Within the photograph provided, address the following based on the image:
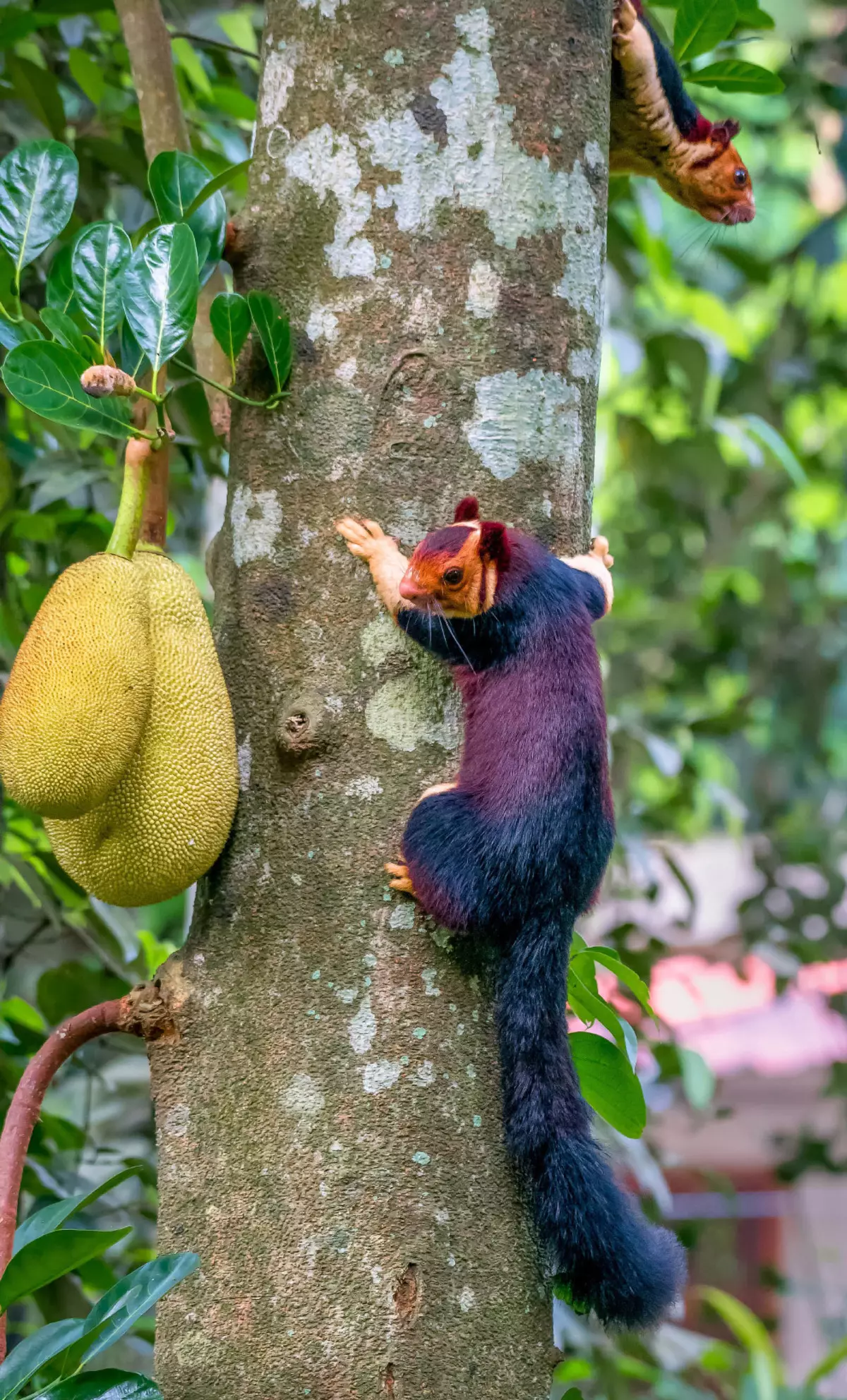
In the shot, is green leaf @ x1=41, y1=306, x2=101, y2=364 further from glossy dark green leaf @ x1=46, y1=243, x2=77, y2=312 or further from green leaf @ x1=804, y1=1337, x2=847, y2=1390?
green leaf @ x1=804, y1=1337, x2=847, y2=1390

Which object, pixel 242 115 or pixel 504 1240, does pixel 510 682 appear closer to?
pixel 504 1240

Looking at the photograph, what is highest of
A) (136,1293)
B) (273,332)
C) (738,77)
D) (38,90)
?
(38,90)

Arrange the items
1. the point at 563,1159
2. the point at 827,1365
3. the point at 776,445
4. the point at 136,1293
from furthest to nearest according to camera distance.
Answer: the point at 827,1365, the point at 776,445, the point at 563,1159, the point at 136,1293

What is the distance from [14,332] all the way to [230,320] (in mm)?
160

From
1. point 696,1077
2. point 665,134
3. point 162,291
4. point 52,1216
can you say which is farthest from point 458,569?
point 696,1077

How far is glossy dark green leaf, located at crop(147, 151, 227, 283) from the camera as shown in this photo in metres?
1.10

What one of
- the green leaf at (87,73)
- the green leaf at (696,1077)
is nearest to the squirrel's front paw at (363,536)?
the green leaf at (87,73)

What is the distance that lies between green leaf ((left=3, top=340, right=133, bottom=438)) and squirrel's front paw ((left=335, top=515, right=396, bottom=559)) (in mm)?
185

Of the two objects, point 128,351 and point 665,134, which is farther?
point 665,134

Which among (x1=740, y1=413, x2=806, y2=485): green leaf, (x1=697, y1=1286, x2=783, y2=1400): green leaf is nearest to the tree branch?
(x1=740, y1=413, x2=806, y2=485): green leaf

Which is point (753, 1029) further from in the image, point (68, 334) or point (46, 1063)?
point (68, 334)

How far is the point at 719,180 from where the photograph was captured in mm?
1459

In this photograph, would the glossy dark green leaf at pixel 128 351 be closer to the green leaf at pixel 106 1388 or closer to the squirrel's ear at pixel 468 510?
the squirrel's ear at pixel 468 510

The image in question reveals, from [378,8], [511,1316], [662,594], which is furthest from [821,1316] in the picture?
[378,8]
